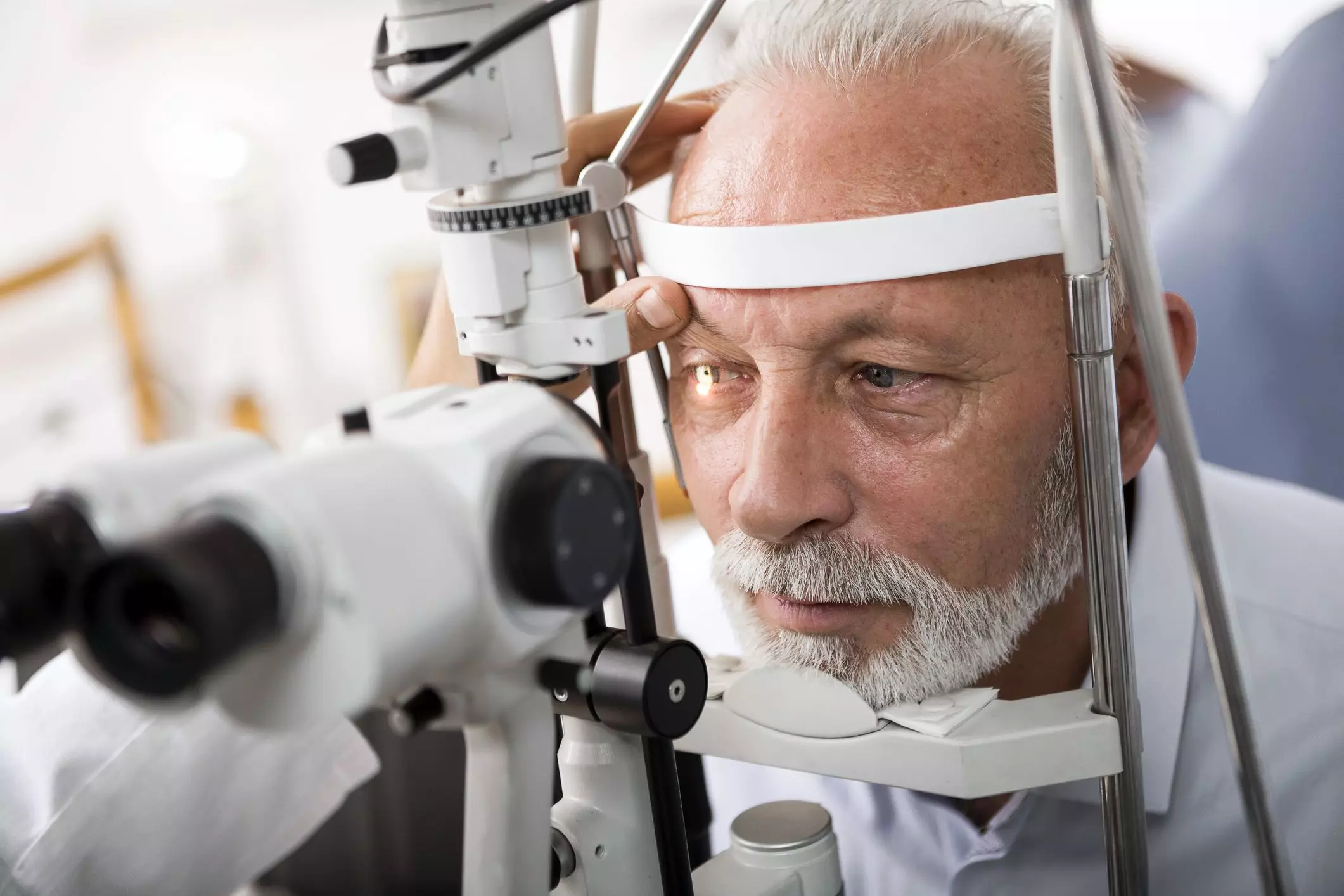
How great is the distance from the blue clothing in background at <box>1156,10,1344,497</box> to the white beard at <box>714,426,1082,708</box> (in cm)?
88

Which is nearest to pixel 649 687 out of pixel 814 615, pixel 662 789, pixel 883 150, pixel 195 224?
pixel 662 789

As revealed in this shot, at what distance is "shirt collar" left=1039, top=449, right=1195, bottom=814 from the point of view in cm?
111

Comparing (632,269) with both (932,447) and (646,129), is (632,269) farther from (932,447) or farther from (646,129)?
(932,447)

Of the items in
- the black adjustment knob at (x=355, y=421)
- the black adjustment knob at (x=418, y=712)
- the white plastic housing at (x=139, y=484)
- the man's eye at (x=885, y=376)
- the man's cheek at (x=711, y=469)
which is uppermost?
the black adjustment knob at (x=355, y=421)

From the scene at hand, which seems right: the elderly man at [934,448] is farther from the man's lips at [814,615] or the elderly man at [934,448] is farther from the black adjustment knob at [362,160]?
the black adjustment knob at [362,160]

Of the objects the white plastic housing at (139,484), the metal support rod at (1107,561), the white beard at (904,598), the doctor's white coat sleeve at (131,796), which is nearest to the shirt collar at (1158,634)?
the white beard at (904,598)

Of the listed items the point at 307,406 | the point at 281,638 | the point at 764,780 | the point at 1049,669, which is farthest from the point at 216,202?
the point at 281,638

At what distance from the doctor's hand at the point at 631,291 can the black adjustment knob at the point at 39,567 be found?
0.39 metres

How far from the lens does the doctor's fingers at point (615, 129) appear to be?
112cm

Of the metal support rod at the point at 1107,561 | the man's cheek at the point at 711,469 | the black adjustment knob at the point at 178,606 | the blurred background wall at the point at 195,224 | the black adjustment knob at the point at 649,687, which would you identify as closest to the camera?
the black adjustment knob at the point at 178,606

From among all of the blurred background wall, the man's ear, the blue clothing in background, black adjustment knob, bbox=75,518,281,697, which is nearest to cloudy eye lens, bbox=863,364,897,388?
the man's ear

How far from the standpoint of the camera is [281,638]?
1.58ft

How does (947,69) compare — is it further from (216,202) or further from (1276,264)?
(216,202)

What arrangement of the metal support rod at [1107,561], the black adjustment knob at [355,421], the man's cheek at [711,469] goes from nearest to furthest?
the black adjustment knob at [355,421]
the metal support rod at [1107,561]
the man's cheek at [711,469]
